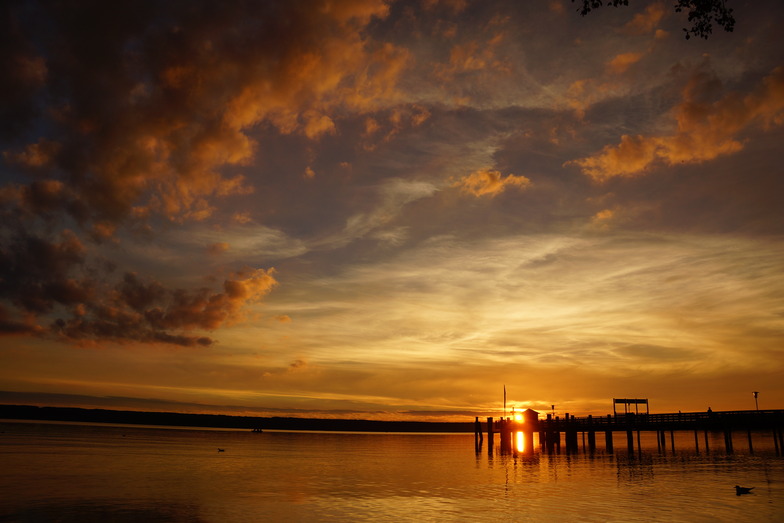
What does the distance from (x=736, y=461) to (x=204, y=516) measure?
2066 inches

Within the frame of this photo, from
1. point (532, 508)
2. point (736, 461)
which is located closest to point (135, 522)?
point (532, 508)

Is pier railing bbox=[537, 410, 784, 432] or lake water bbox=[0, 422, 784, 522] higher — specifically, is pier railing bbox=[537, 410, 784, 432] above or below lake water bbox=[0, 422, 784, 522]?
above

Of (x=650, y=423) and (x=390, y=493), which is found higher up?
(x=650, y=423)

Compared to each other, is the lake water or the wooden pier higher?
the wooden pier

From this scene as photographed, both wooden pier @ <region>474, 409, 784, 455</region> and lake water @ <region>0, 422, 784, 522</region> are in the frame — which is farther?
wooden pier @ <region>474, 409, 784, 455</region>

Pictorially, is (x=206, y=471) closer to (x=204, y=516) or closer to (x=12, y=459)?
(x=12, y=459)

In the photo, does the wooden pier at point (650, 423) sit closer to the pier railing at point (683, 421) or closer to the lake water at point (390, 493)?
the pier railing at point (683, 421)

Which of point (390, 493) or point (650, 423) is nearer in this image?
point (390, 493)

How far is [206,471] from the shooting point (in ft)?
163

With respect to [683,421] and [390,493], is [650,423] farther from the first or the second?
[390,493]

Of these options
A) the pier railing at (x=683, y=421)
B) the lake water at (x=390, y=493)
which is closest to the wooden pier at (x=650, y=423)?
the pier railing at (x=683, y=421)

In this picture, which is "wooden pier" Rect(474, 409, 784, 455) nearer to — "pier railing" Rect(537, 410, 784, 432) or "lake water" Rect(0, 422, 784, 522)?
"pier railing" Rect(537, 410, 784, 432)

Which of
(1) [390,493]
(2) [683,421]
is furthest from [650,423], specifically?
(1) [390,493]

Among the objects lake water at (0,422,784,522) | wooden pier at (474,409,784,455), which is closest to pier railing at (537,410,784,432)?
wooden pier at (474,409,784,455)
